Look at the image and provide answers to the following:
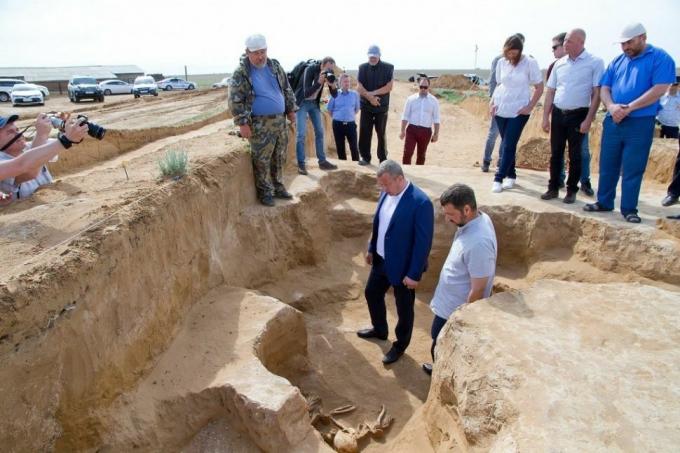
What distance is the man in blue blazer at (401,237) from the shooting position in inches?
168

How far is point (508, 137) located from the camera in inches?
235

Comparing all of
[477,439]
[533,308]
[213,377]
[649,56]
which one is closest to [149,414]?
[213,377]

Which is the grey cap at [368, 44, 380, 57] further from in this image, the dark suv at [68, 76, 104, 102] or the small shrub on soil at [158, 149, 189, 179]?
the dark suv at [68, 76, 104, 102]

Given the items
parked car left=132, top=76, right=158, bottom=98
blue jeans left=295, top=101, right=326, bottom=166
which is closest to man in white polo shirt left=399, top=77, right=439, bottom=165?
blue jeans left=295, top=101, right=326, bottom=166

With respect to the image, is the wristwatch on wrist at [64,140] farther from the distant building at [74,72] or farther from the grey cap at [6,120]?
the distant building at [74,72]

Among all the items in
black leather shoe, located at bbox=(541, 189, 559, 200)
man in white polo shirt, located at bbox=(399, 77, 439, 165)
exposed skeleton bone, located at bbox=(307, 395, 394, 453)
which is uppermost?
man in white polo shirt, located at bbox=(399, 77, 439, 165)

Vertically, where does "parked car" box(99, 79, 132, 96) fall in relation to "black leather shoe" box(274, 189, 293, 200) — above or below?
above

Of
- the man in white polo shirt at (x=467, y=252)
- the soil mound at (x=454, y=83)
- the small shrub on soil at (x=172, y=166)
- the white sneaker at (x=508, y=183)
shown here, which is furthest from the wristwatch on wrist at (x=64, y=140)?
the soil mound at (x=454, y=83)

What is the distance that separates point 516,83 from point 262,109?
3.11 m

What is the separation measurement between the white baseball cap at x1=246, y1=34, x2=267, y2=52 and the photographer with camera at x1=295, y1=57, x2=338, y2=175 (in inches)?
68.0

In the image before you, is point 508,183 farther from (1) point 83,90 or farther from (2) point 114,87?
(2) point 114,87

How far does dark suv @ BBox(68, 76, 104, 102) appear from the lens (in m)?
23.2

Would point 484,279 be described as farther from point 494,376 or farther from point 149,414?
point 149,414

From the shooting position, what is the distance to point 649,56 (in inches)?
184
